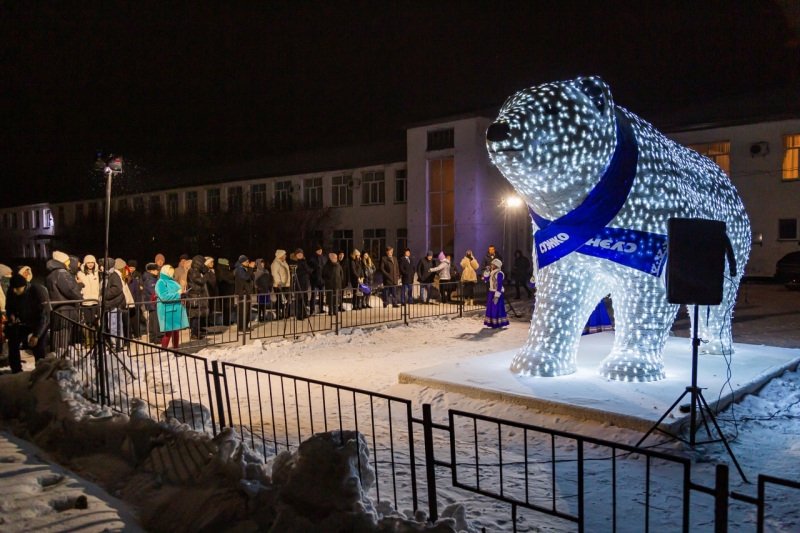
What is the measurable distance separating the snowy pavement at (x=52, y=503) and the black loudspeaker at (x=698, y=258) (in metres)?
4.65

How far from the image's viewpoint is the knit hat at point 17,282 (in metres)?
8.49

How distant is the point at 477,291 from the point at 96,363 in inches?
579

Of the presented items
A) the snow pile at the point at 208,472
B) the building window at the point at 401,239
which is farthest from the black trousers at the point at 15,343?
the building window at the point at 401,239

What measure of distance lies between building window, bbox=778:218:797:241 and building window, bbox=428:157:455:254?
43.3ft

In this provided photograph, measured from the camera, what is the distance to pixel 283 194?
3466 cm

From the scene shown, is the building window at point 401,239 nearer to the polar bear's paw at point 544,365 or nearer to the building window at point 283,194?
the building window at point 283,194

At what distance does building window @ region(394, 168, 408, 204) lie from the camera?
3048 centimetres

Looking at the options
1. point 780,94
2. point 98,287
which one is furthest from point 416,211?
point 98,287

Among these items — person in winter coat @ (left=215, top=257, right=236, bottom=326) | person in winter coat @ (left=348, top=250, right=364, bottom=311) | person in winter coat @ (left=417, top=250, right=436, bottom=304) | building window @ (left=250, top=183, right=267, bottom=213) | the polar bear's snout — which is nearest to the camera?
the polar bear's snout

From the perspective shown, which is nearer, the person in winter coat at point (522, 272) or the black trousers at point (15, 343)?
the black trousers at point (15, 343)

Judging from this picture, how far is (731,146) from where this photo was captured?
23922 millimetres

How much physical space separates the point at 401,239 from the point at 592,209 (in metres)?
24.4

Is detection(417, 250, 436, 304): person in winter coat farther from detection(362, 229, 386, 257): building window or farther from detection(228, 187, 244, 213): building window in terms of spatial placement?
detection(228, 187, 244, 213): building window

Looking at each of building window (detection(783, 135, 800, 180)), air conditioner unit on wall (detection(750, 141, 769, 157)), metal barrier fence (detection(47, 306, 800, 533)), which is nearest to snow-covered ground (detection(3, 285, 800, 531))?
metal barrier fence (detection(47, 306, 800, 533))
